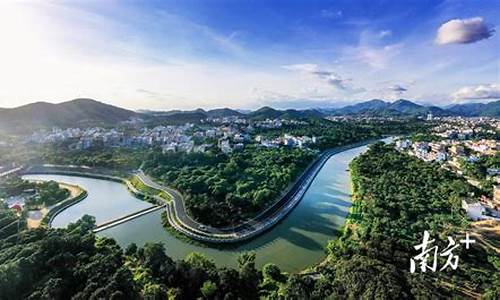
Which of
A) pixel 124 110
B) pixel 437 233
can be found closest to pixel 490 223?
pixel 437 233

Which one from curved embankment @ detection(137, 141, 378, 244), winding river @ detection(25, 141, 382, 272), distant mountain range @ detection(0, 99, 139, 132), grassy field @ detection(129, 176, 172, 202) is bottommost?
winding river @ detection(25, 141, 382, 272)

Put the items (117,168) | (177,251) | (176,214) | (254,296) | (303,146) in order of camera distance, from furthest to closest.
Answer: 1. (303,146)
2. (117,168)
3. (176,214)
4. (177,251)
5. (254,296)

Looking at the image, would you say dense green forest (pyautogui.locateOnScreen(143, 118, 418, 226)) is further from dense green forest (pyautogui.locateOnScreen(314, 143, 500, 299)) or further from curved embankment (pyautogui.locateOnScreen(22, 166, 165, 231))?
dense green forest (pyautogui.locateOnScreen(314, 143, 500, 299))

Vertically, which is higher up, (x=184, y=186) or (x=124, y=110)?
(x=124, y=110)

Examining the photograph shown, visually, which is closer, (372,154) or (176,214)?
(176,214)

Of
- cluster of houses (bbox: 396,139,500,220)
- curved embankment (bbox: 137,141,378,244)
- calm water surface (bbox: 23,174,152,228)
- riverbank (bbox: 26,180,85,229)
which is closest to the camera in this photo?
curved embankment (bbox: 137,141,378,244)

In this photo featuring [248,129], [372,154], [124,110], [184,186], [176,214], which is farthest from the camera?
[124,110]

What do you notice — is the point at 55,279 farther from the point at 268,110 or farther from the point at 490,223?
the point at 268,110

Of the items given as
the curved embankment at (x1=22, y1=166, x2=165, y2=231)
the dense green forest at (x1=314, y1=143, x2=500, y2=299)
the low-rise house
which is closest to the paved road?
the curved embankment at (x1=22, y1=166, x2=165, y2=231)
